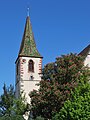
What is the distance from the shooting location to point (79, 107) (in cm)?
2923

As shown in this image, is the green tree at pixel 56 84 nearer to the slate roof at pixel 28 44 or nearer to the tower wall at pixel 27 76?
the tower wall at pixel 27 76

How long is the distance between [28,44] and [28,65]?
3276 millimetres

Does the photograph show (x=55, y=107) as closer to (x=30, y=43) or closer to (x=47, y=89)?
(x=47, y=89)

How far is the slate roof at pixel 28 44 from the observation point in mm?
52094

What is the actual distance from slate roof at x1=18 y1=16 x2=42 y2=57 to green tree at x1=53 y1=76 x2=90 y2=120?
21803mm

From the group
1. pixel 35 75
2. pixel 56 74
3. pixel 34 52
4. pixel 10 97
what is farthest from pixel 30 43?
pixel 56 74

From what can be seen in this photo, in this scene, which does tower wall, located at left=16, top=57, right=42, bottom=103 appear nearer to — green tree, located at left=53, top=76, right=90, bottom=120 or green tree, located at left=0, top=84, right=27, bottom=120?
green tree, located at left=0, top=84, right=27, bottom=120

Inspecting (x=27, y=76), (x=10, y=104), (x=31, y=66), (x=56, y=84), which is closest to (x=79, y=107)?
(x=56, y=84)

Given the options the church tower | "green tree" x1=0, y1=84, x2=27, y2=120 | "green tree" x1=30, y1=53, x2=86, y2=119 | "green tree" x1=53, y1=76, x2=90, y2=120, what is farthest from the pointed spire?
"green tree" x1=53, y1=76, x2=90, y2=120

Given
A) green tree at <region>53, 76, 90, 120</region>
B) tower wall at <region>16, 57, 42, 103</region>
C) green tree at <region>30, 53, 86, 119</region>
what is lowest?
green tree at <region>53, 76, 90, 120</region>

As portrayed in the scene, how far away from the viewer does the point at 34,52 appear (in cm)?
5244

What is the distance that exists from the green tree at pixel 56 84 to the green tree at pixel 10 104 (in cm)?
324

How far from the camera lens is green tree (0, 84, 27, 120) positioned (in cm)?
4084

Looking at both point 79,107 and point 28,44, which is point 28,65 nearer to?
point 28,44
